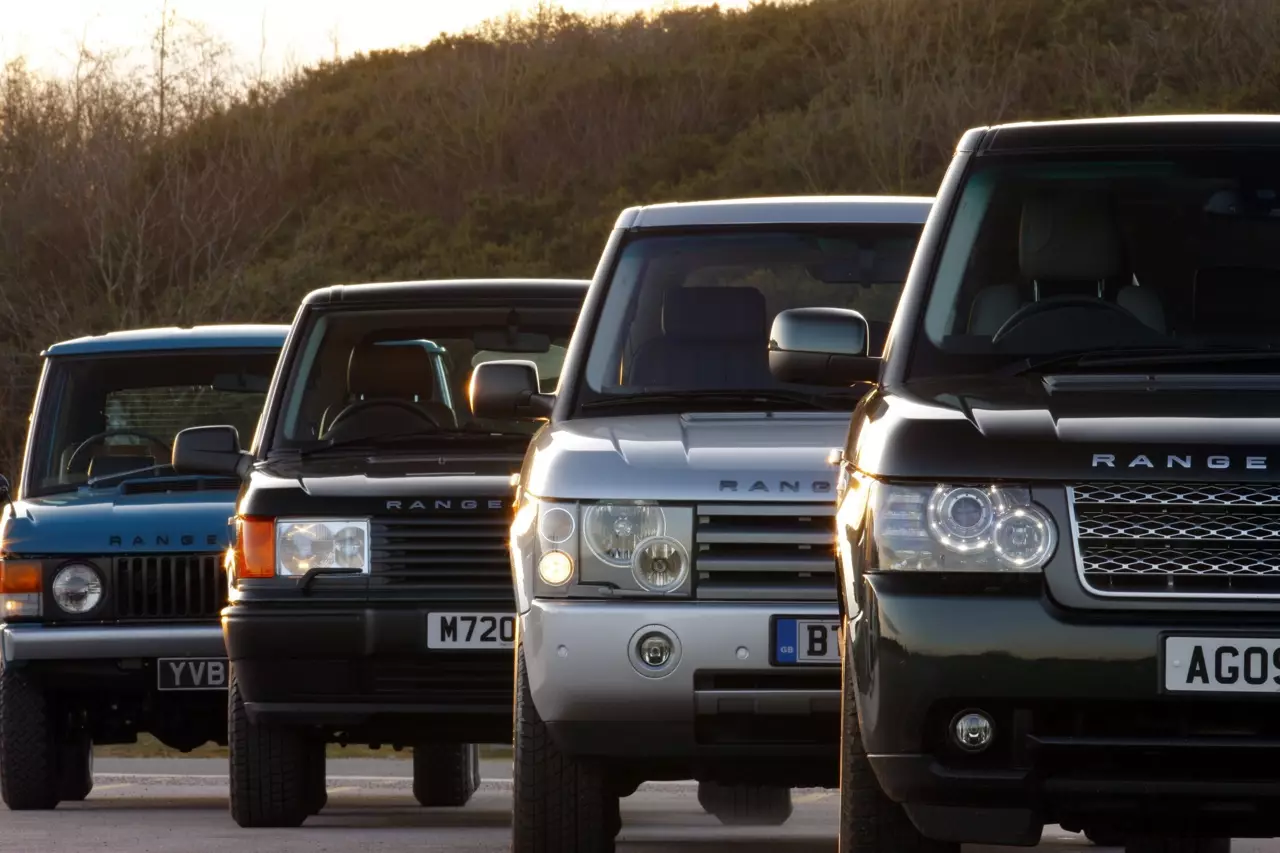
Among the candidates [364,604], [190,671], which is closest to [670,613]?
[364,604]

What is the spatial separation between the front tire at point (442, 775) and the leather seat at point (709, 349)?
4654 millimetres

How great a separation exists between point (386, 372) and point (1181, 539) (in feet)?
19.7

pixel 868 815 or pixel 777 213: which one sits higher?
pixel 777 213

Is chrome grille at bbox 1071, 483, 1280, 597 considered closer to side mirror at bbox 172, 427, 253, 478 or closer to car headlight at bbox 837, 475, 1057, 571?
car headlight at bbox 837, 475, 1057, 571

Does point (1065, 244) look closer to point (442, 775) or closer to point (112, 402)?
→ point (442, 775)

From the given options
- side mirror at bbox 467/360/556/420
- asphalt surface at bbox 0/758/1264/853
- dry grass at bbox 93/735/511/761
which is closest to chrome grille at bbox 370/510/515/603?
side mirror at bbox 467/360/556/420

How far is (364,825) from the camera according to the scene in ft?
36.1

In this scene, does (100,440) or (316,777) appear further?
(100,440)

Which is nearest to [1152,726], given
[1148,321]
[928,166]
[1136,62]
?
[1148,321]

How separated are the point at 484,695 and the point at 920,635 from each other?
4.18 m

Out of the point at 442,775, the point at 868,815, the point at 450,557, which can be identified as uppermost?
the point at 450,557

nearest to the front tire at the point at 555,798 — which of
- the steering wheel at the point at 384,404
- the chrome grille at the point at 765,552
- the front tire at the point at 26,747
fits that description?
the chrome grille at the point at 765,552

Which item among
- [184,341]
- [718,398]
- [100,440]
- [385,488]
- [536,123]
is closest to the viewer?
[718,398]

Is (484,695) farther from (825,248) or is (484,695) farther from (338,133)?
(338,133)
